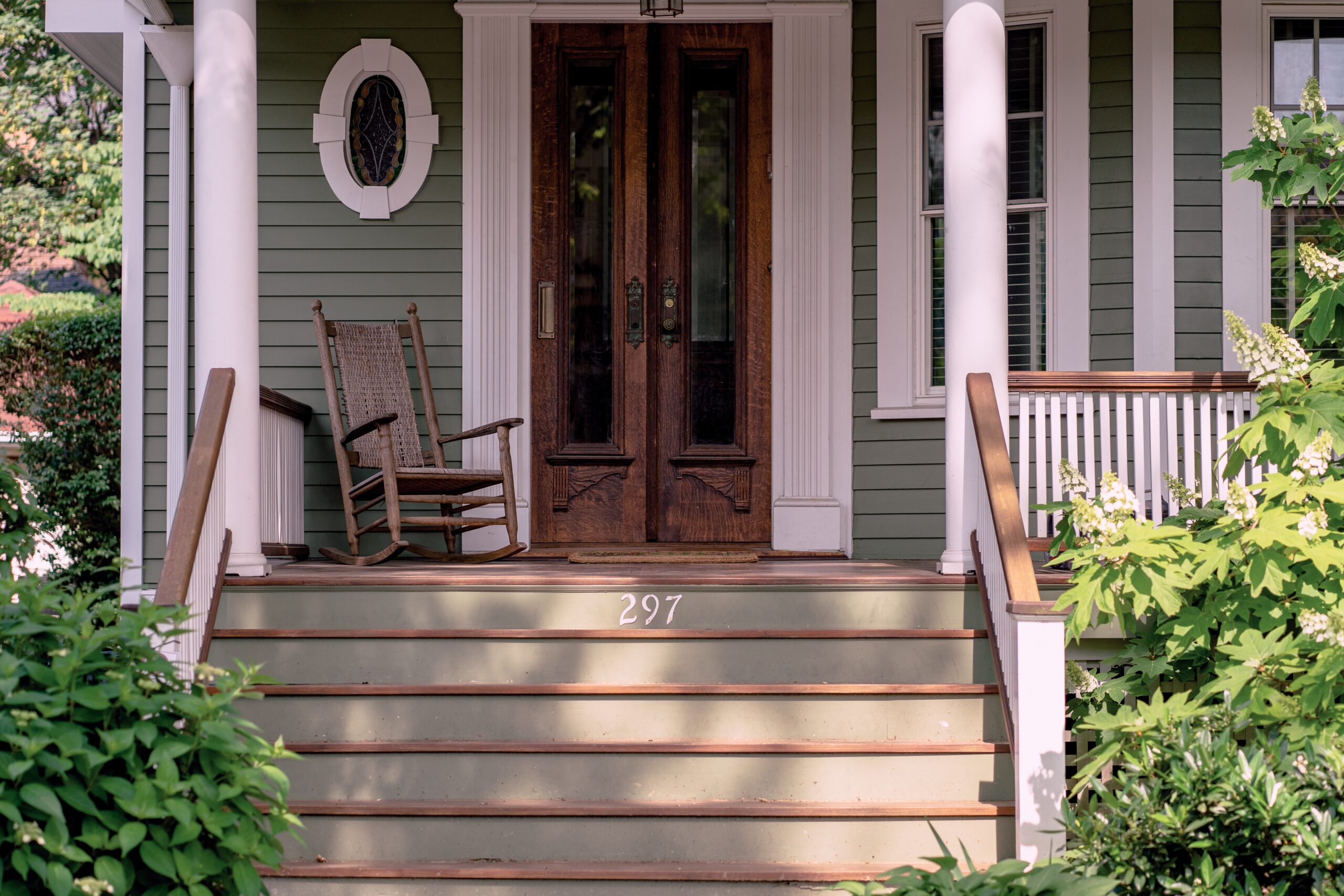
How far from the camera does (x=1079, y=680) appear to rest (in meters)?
3.75

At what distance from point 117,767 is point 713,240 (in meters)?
4.02

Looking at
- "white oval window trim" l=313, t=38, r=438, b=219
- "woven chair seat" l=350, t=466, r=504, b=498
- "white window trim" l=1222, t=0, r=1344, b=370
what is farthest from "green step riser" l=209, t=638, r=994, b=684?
"white oval window trim" l=313, t=38, r=438, b=219

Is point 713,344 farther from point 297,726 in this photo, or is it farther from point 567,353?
point 297,726

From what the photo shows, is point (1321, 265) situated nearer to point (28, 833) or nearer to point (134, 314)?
point (28, 833)

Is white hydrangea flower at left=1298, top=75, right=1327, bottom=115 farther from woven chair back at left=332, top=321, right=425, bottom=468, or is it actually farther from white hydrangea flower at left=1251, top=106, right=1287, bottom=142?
woven chair back at left=332, top=321, right=425, bottom=468

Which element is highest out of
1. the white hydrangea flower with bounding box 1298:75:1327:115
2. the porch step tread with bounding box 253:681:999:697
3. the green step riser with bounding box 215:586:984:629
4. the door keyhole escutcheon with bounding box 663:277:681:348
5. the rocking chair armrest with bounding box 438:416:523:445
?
the white hydrangea flower with bounding box 1298:75:1327:115

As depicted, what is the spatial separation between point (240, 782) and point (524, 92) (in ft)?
13.4

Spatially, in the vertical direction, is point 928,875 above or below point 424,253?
below

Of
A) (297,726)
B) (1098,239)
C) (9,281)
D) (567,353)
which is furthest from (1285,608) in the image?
(9,281)

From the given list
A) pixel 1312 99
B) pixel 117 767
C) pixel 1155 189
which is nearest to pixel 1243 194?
pixel 1155 189

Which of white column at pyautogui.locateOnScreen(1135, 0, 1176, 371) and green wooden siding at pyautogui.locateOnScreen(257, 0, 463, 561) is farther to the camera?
green wooden siding at pyautogui.locateOnScreen(257, 0, 463, 561)

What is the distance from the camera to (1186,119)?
→ 17.5 ft

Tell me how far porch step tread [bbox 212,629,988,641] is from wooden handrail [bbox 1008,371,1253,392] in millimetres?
1004

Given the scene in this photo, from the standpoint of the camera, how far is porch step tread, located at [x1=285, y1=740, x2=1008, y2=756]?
12.0 ft
